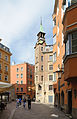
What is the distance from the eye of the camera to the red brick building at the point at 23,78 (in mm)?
63500

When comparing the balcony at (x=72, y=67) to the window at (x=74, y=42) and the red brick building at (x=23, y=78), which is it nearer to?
the window at (x=74, y=42)

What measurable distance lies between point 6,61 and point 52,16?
2299 cm

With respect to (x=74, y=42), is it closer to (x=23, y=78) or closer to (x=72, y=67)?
(x=72, y=67)

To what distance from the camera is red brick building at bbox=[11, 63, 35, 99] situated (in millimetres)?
63500

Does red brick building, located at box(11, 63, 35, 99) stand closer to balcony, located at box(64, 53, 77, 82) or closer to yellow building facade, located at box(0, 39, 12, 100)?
yellow building facade, located at box(0, 39, 12, 100)

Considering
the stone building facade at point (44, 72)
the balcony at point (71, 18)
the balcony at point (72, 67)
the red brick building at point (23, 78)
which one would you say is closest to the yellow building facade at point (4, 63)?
the stone building facade at point (44, 72)

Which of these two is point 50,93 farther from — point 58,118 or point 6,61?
point 58,118

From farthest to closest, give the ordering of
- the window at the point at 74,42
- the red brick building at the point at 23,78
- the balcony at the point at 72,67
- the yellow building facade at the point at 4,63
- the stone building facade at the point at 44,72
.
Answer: the red brick building at the point at 23,78 → the yellow building facade at the point at 4,63 → the stone building facade at the point at 44,72 → the window at the point at 74,42 → the balcony at the point at 72,67

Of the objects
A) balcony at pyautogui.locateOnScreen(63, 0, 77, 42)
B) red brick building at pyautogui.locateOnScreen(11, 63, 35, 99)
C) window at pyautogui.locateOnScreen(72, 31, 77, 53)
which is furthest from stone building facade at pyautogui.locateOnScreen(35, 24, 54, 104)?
balcony at pyautogui.locateOnScreen(63, 0, 77, 42)

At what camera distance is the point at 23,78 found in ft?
212

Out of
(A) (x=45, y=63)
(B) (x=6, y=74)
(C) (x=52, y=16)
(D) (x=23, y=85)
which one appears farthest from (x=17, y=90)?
(C) (x=52, y=16)

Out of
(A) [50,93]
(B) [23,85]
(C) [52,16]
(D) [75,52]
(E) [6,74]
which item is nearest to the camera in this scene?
(D) [75,52]

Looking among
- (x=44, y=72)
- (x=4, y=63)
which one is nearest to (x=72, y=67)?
(x=44, y=72)

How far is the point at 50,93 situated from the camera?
128 ft
